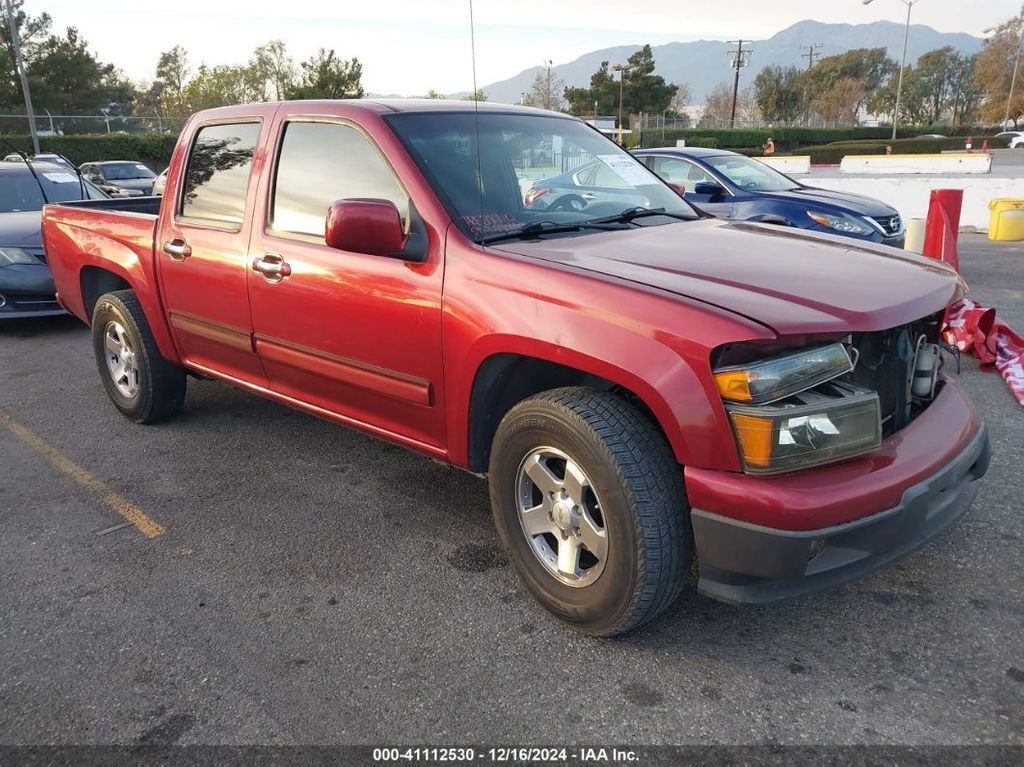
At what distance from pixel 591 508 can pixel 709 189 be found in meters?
7.05

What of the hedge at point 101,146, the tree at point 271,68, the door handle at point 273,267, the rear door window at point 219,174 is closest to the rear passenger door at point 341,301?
the door handle at point 273,267

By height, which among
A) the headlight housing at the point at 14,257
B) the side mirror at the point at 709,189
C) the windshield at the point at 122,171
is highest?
the windshield at the point at 122,171

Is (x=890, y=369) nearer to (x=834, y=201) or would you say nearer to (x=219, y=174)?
(x=219, y=174)

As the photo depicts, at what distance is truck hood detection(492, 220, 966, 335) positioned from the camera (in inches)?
93.5

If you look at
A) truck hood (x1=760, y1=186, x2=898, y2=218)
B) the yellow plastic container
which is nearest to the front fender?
truck hood (x1=760, y1=186, x2=898, y2=218)

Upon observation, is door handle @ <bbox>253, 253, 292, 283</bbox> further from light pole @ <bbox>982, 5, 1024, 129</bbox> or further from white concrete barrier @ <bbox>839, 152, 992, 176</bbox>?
light pole @ <bbox>982, 5, 1024, 129</bbox>

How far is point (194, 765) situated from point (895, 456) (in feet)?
7.37

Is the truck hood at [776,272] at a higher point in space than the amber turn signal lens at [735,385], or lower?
higher

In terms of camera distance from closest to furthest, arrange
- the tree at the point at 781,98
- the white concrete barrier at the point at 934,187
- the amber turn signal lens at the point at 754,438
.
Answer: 1. the amber turn signal lens at the point at 754,438
2. the white concrete barrier at the point at 934,187
3. the tree at the point at 781,98

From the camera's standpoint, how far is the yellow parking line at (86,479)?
3.66m

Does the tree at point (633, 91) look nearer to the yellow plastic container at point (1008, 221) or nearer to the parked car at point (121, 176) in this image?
the parked car at point (121, 176)

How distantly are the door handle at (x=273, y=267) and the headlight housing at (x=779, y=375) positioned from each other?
81.9 inches

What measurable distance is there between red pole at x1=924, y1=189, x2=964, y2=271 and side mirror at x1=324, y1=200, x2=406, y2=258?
6.73m

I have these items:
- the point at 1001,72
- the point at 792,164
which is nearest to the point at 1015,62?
the point at 1001,72
